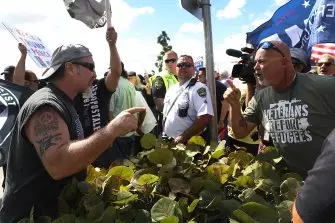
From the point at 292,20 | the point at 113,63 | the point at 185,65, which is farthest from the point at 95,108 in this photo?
the point at 292,20

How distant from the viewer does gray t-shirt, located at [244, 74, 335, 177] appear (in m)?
2.41

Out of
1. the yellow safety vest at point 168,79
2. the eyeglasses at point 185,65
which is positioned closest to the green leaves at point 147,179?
the eyeglasses at point 185,65

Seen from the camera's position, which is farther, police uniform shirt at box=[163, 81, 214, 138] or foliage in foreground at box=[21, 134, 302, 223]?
police uniform shirt at box=[163, 81, 214, 138]

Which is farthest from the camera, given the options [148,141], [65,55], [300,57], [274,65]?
[300,57]

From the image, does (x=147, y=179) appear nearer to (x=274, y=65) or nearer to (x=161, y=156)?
(x=161, y=156)

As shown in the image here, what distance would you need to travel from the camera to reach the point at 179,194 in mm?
1870

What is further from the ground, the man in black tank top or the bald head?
the bald head

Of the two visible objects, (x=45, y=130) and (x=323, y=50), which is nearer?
(x=45, y=130)

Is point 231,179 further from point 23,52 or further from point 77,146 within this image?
point 23,52

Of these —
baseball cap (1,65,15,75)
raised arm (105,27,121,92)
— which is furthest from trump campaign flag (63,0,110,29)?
baseball cap (1,65,15,75)

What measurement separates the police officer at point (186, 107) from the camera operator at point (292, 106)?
1.00 metres

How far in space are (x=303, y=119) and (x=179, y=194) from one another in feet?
3.43

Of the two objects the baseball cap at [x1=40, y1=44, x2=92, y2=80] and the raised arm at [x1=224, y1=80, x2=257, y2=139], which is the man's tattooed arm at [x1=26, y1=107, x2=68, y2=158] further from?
the raised arm at [x1=224, y1=80, x2=257, y2=139]

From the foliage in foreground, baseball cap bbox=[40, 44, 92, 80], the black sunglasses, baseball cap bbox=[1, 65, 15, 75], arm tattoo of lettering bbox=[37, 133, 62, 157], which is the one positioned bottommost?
the foliage in foreground
